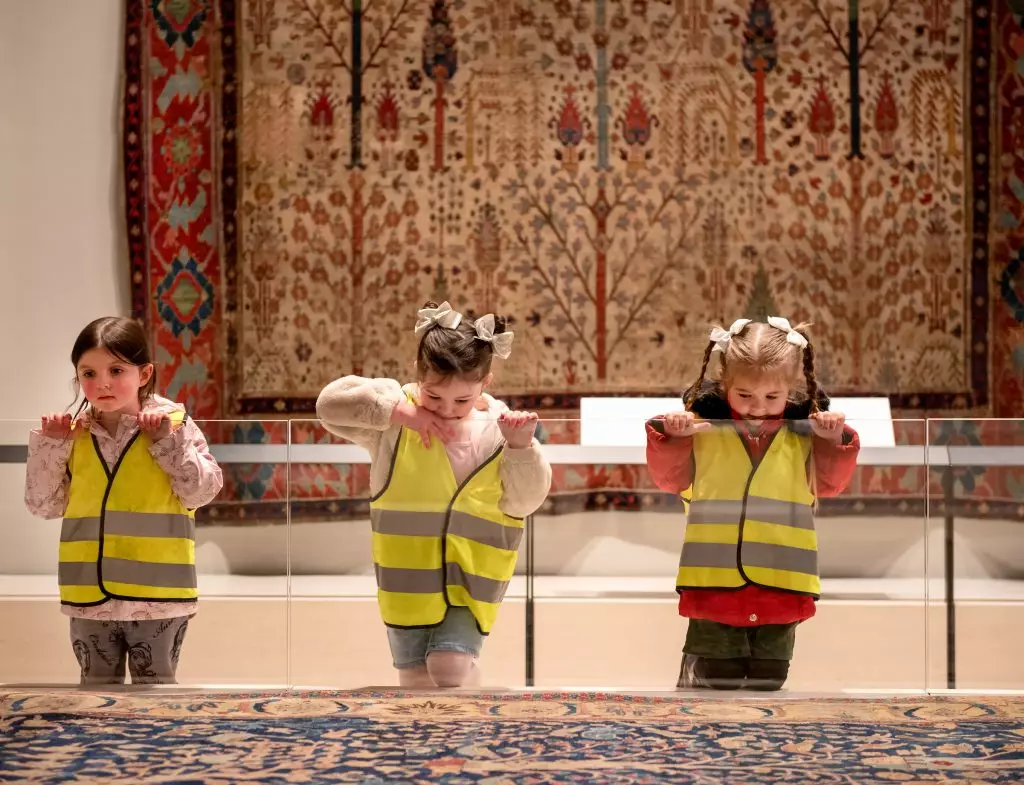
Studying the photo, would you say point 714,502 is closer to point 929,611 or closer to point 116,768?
point 929,611

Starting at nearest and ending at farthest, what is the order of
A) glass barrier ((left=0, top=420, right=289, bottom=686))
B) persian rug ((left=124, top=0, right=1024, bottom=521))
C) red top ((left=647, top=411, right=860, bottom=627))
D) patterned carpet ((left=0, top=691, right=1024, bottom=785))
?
patterned carpet ((left=0, top=691, right=1024, bottom=785)) < red top ((left=647, top=411, right=860, bottom=627)) < glass barrier ((left=0, top=420, right=289, bottom=686)) < persian rug ((left=124, top=0, right=1024, bottom=521))

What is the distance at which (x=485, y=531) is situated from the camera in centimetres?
225

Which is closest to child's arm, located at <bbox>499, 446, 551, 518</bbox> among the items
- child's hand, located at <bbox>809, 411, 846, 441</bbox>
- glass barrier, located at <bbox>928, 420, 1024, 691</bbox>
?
child's hand, located at <bbox>809, 411, 846, 441</bbox>

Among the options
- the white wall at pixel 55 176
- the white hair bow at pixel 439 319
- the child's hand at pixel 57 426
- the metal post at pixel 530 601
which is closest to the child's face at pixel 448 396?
the white hair bow at pixel 439 319

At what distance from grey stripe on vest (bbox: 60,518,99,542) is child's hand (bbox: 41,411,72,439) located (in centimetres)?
16

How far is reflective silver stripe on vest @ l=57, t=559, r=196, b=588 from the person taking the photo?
7.47ft

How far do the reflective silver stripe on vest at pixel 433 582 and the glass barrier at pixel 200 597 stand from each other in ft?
0.75

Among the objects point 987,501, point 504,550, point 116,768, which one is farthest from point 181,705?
point 987,501

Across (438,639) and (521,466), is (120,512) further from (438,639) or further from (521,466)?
(521,466)

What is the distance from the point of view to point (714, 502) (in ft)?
7.34

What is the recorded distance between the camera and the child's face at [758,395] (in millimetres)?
2285

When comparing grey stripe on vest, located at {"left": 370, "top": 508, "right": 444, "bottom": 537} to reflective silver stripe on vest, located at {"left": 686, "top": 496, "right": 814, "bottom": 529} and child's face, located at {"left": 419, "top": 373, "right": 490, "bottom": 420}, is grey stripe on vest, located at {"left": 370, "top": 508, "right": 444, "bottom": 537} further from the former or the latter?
reflective silver stripe on vest, located at {"left": 686, "top": 496, "right": 814, "bottom": 529}

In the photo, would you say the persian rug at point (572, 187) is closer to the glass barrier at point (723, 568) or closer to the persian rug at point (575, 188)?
the persian rug at point (575, 188)

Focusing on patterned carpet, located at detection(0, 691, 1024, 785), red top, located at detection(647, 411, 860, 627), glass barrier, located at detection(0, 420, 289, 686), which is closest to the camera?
patterned carpet, located at detection(0, 691, 1024, 785)
